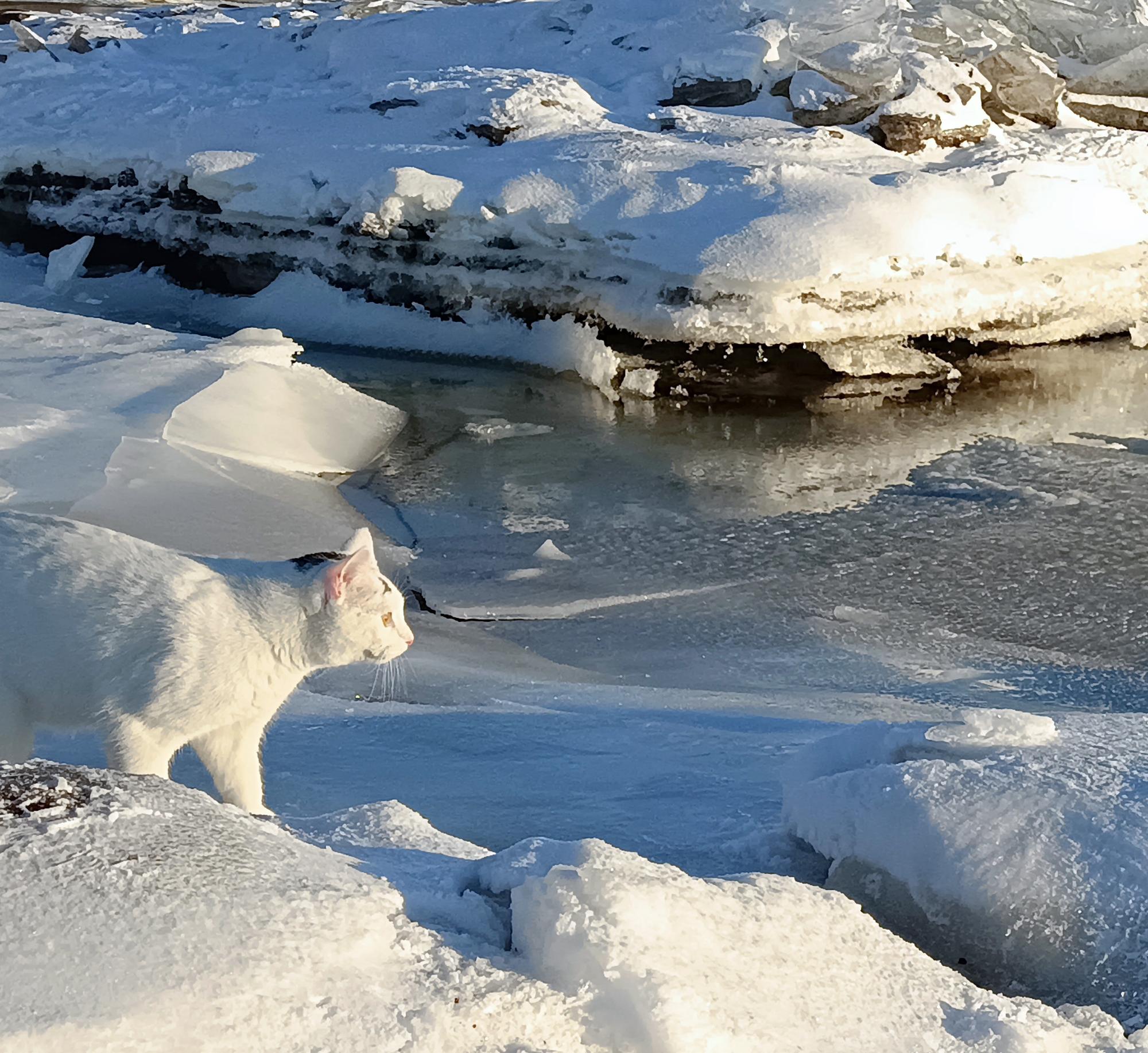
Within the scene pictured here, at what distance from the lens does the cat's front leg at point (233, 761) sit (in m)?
3.32

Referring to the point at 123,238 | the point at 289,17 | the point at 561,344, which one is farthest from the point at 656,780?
the point at 289,17

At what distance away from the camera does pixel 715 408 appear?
9352 mm

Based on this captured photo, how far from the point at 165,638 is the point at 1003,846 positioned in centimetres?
188

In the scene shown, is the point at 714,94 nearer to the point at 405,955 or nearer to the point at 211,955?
the point at 405,955

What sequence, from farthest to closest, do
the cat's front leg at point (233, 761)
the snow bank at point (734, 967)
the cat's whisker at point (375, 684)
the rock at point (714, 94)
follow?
1. the rock at point (714, 94)
2. the cat's whisker at point (375, 684)
3. the cat's front leg at point (233, 761)
4. the snow bank at point (734, 967)

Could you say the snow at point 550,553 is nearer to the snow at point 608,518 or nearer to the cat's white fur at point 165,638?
the snow at point 608,518

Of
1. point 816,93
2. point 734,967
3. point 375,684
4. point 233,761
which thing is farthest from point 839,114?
point 734,967

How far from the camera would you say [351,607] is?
3426mm

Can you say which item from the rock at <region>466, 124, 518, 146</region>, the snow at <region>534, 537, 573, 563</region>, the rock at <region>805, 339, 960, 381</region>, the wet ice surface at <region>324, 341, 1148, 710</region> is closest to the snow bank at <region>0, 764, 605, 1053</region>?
the wet ice surface at <region>324, 341, 1148, 710</region>

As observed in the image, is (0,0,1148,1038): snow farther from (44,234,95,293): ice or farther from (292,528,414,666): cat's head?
(292,528,414,666): cat's head

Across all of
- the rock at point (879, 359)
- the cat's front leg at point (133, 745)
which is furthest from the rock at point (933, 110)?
the cat's front leg at point (133, 745)

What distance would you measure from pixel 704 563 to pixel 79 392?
3475 mm

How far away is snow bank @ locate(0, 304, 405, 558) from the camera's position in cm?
639

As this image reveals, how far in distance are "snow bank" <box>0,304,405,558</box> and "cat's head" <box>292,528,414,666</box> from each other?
9.11ft
